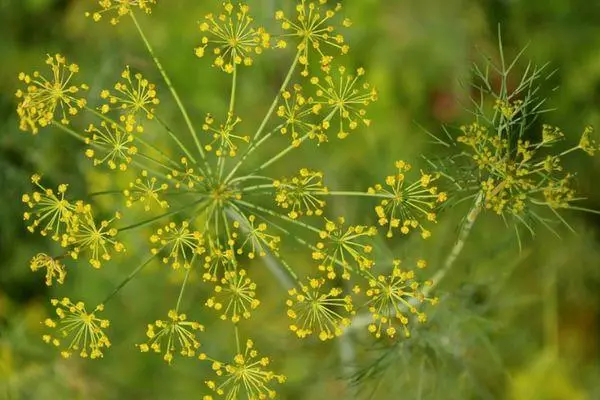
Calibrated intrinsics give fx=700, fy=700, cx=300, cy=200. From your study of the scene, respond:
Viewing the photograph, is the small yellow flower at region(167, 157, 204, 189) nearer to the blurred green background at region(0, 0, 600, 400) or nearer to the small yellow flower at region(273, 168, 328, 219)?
the small yellow flower at region(273, 168, 328, 219)

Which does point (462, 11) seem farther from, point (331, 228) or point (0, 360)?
point (0, 360)

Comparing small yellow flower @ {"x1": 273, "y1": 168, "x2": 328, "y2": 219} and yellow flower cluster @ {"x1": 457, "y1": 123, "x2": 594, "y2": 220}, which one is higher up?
small yellow flower @ {"x1": 273, "y1": 168, "x2": 328, "y2": 219}

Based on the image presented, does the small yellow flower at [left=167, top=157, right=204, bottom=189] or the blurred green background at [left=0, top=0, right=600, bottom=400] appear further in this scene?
the blurred green background at [left=0, top=0, right=600, bottom=400]

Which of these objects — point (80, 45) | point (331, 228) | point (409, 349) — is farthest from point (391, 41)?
point (331, 228)

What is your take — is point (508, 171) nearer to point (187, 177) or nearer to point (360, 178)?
point (187, 177)

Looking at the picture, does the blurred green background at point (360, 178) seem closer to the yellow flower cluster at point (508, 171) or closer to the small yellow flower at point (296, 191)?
the yellow flower cluster at point (508, 171)

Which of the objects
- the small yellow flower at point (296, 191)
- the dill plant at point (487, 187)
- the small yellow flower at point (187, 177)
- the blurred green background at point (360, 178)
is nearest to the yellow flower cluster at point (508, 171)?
the dill plant at point (487, 187)

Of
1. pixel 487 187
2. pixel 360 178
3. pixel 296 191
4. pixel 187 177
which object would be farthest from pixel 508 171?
pixel 360 178

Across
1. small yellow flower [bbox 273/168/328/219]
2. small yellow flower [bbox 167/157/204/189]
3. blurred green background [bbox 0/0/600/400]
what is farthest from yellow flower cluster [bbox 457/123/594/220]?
blurred green background [bbox 0/0/600/400]
